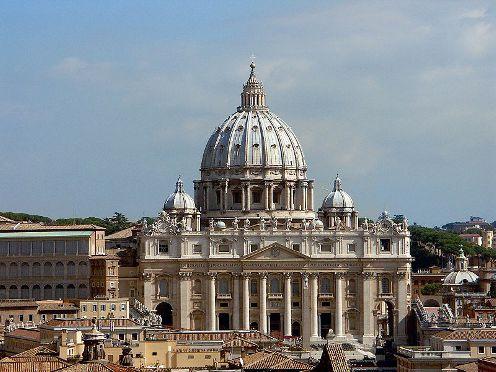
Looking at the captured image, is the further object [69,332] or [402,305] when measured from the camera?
[402,305]

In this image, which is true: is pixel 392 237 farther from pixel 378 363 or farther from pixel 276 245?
pixel 378 363

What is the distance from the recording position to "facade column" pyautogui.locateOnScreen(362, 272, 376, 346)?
18062cm

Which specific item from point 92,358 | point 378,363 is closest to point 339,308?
point 378,363

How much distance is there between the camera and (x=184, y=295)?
181 metres

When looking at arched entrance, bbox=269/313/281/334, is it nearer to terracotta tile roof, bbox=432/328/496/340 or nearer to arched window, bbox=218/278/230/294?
arched window, bbox=218/278/230/294

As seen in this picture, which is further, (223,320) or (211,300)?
(223,320)

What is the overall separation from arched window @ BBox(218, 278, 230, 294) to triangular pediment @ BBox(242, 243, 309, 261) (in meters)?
2.84

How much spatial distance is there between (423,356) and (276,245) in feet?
235

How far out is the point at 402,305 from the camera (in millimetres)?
180250

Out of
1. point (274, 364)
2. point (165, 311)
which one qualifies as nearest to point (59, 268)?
point (165, 311)

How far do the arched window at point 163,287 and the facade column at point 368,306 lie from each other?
16187 millimetres

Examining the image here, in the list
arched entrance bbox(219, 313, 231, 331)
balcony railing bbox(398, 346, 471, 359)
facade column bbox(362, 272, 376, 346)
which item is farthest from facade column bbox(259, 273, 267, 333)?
balcony railing bbox(398, 346, 471, 359)

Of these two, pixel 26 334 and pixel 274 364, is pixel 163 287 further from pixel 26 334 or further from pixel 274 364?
pixel 274 364

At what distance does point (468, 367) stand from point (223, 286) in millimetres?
78939
